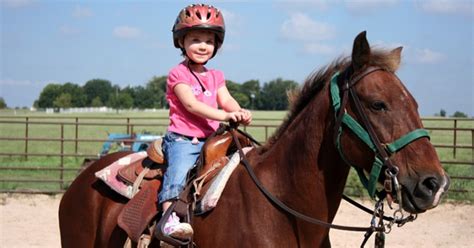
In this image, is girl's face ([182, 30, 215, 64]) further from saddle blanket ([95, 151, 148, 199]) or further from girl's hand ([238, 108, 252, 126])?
saddle blanket ([95, 151, 148, 199])

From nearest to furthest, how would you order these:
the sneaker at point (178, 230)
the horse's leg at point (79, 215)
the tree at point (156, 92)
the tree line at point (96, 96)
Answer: the sneaker at point (178, 230)
the horse's leg at point (79, 215)
the tree at point (156, 92)
the tree line at point (96, 96)

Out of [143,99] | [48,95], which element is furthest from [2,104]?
[143,99]

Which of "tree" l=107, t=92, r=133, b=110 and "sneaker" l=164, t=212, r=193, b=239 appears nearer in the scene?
"sneaker" l=164, t=212, r=193, b=239

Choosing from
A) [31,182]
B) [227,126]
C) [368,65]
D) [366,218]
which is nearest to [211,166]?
[227,126]

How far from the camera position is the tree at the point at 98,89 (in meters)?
81.8

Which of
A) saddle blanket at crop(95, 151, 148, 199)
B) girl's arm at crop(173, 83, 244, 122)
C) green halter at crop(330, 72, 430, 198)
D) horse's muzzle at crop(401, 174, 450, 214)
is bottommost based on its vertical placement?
saddle blanket at crop(95, 151, 148, 199)

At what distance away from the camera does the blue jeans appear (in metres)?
3.19

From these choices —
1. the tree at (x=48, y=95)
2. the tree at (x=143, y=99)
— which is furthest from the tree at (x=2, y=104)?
the tree at (x=143, y=99)

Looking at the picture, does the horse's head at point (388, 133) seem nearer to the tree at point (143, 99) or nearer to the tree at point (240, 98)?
the tree at point (240, 98)

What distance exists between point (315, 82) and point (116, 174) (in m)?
1.59

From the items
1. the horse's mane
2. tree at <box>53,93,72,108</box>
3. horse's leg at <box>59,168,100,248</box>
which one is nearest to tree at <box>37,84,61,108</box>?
tree at <box>53,93,72,108</box>

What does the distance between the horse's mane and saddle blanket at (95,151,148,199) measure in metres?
1.06

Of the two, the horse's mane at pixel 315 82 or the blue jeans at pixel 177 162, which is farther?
the blue jeans at pixel 177 162

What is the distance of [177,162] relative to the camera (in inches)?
128
